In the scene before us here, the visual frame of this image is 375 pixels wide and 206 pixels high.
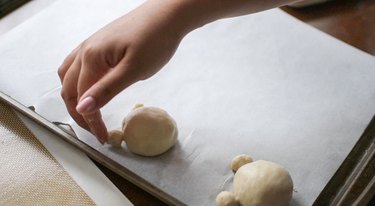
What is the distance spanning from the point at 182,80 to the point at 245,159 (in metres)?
0.26

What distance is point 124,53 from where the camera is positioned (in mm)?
612

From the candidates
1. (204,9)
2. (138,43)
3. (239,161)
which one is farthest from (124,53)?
(239,161)

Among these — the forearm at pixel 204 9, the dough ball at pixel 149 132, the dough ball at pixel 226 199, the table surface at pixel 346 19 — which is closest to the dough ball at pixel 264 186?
the dough ball at pixel 226 199

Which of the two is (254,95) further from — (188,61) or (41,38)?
(41,38)

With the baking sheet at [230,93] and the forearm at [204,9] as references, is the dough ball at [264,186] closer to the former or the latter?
the baking sheet at [230,93]

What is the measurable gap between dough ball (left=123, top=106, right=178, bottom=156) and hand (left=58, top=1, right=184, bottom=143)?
0.13 meters

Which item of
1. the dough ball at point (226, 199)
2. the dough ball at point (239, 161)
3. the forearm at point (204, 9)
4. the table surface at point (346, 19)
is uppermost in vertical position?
the forearm at point (204, 9)

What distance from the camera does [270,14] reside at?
1006mm

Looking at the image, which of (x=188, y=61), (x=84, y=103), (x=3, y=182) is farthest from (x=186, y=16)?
(x=3, y=182)

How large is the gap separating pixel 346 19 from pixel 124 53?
23.8 inches

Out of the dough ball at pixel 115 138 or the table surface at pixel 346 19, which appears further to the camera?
the table surface at pixel 346 19

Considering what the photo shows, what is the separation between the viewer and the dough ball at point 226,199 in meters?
0.67

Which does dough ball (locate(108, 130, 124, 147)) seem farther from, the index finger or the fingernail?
the fingernail

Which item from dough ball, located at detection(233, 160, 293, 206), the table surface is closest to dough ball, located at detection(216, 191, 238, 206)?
dough ball, located at detection(233, 160, 293, 206)
